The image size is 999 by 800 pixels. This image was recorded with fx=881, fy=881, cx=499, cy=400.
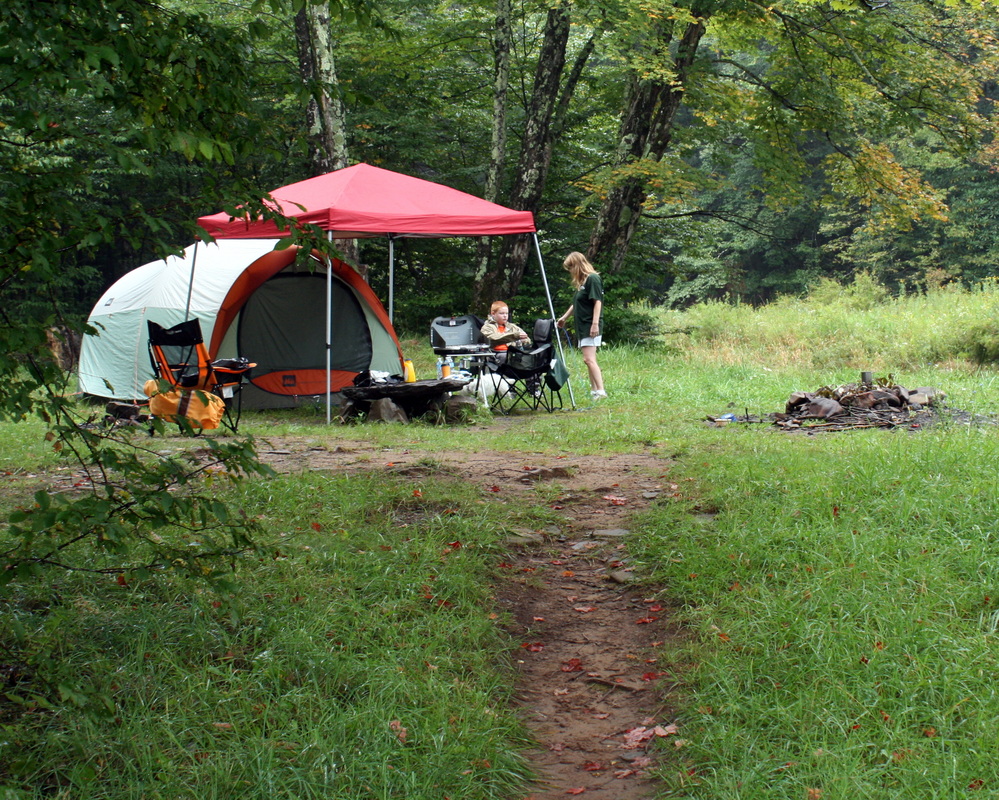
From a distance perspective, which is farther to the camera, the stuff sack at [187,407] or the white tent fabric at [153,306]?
the white tent fabric at [153,306]

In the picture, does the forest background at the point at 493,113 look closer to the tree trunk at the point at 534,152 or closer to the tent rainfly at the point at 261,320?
the tree trunk at the point at 534,152

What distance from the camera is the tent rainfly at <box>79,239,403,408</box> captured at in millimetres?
10273

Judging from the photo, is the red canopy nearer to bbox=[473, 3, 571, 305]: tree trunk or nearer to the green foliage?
the green foliage

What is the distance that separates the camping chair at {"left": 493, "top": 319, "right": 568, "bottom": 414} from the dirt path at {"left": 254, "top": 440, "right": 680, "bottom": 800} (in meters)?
2.98

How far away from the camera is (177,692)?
282cm

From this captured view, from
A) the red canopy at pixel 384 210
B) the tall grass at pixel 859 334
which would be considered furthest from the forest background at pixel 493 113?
the tall grass at pixel 859 334

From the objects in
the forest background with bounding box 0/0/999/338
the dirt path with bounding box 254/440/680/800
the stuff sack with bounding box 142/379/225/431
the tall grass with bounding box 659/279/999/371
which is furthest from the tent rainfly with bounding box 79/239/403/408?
the tall grass with bounding box 659/279/999/371

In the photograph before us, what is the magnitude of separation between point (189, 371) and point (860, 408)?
6.64 m

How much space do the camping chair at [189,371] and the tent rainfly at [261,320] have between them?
1.10 meters

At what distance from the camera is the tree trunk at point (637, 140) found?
46.7ft

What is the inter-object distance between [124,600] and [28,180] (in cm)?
169

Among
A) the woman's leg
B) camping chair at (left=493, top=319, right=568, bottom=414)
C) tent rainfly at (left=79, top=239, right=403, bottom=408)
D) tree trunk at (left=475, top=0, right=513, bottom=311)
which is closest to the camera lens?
camping chair at (left=493, top=319, right=568, bottom=414)

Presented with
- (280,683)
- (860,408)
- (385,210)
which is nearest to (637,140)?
(385,210)

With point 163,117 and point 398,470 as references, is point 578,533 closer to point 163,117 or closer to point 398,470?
point 398,470
